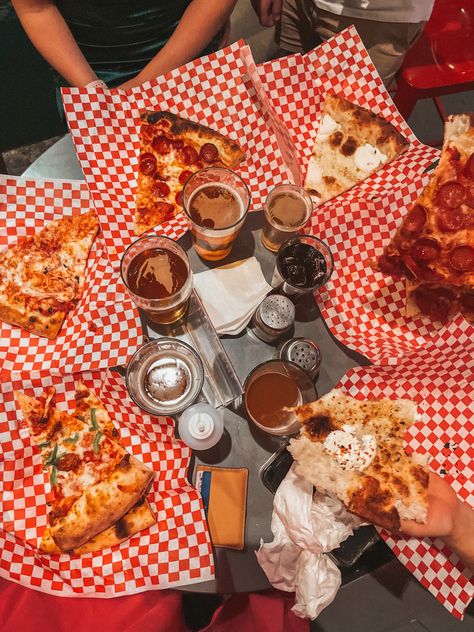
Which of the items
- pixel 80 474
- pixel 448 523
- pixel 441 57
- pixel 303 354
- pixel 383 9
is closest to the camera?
pixel 448 523

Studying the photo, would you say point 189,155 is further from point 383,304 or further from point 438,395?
point 438,395

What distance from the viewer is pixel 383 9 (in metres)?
2.96

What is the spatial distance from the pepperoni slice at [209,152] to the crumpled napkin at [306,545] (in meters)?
1.82

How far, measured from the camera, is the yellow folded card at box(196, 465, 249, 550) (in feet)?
7.23

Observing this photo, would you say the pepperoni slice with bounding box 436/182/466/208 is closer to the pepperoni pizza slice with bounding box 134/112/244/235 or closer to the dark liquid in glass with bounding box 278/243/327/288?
the dark liquid in glass with bounding box 278/243/327/288

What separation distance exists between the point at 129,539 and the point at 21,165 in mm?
3396

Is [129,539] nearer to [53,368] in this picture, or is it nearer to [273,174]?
[53,368]

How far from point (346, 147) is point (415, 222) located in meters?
0.74

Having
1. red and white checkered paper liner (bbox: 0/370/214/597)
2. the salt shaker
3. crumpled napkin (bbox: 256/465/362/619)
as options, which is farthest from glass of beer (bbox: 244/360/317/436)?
red and white checkered paper liner (bbox: 0/370/214/597)

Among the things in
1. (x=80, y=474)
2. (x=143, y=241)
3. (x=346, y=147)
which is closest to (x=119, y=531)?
(x=80, y=474)

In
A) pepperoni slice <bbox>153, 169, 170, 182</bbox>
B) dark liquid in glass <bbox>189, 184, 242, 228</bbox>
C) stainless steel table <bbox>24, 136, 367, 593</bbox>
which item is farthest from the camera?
pepperoni slice <bbox>153, 169, 170, 182</bbox>

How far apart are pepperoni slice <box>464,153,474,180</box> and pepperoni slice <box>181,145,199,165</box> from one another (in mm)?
1504

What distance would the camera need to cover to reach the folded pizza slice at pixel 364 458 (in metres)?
1.98

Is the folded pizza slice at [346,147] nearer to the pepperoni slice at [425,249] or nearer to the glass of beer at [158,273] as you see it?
the pepperoni slice at [425,249]
